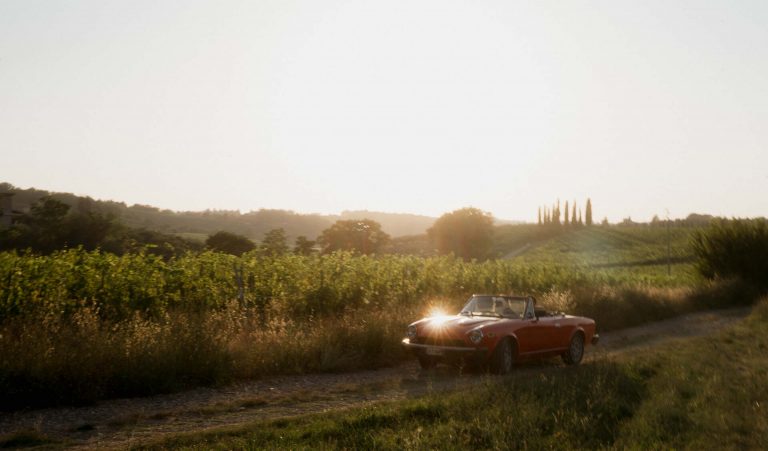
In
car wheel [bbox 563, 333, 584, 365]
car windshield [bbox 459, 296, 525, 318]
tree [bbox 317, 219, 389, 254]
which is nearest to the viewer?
car windshield [bbox 459, 296, 525, 318]

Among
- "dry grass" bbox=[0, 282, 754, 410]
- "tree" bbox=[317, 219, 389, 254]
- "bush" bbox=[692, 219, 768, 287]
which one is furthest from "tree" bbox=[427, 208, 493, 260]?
"dry grass" bbox=[0, 282, 754, 410]

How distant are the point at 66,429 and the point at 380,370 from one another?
721cm

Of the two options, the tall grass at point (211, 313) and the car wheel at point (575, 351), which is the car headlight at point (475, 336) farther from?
the car wheel at point (575, 351)

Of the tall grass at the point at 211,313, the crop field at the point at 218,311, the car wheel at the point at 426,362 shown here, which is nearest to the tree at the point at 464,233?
the crop field at the point at 218,311

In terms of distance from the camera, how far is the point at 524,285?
105 feet

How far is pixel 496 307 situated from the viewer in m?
14.8

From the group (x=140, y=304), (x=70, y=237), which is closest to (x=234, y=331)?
(x=140, y=304)

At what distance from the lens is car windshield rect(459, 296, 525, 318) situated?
48.0 feet

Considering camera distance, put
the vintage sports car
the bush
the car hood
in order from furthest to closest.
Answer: the bush → the car hood → the vintage sports car

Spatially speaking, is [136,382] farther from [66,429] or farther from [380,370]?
[380,370]

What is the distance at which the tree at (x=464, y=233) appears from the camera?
100 m

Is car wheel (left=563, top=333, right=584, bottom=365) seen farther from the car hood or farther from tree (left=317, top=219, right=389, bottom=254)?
tree (left=317, top=219, right=389, bottom=254)

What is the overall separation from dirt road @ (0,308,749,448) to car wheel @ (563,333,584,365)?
120 centimetres

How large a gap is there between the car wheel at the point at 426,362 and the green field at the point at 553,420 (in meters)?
2.05
